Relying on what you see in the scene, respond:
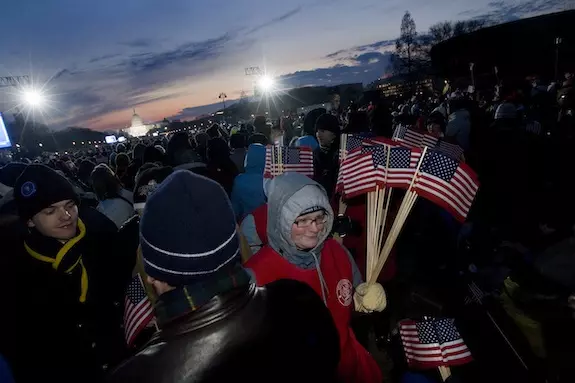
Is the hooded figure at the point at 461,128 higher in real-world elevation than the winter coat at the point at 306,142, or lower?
lower

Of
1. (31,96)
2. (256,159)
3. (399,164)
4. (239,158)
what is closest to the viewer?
(399,164)

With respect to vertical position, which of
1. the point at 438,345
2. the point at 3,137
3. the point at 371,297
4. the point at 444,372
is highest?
the point at 3,137

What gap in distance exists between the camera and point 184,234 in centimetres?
142

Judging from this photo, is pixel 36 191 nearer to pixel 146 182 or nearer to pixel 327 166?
pixel 146 182

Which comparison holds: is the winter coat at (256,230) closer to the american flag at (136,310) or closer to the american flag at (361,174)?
the american flag at (361,174)

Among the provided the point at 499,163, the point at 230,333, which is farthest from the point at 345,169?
the point at 499,163

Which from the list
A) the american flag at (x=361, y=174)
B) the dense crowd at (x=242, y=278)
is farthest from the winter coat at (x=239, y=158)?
the american flag at (x=361, y=174)

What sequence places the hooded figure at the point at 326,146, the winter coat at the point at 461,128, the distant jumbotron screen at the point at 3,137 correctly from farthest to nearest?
the distant jumbotron screen at the point at 3,137 < the winter coat at the point at 461,128 < the hooded figure at the point at 326,146

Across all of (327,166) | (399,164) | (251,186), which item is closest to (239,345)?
(399,164)

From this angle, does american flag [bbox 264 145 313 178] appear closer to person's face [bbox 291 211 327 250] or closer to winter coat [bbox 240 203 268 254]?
winter coat [bbox 240 203 268 254]

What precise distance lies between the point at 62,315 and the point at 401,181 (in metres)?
2.82

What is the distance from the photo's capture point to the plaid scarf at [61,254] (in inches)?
108

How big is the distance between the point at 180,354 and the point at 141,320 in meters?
→ 1.72

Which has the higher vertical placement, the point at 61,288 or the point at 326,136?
the point at 326,136
